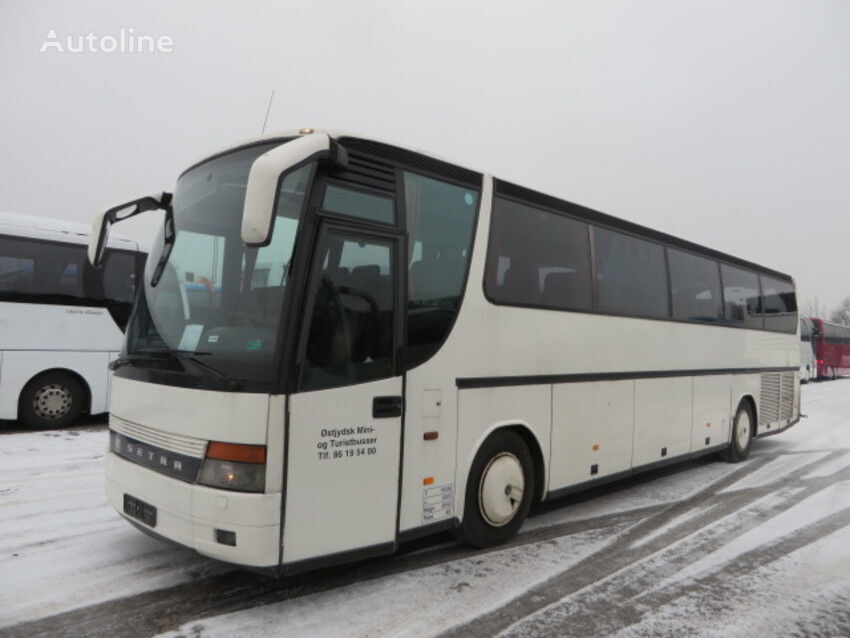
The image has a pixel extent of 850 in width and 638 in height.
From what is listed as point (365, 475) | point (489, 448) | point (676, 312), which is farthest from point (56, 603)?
point (676, 312)

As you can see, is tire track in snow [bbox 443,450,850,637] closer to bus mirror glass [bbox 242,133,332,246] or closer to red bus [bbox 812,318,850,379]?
bus mirror glass [bbox 242,133,332,246]

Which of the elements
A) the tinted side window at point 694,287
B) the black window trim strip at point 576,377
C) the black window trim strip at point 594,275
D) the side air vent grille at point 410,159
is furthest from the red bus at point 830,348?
the side air vent grille at point 410,159

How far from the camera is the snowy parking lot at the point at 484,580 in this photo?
3676 millimetres

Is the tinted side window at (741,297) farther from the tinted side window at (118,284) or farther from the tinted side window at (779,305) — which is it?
the tinted side window at (118,284)

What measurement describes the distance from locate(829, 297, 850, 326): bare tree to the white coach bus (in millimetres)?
111399

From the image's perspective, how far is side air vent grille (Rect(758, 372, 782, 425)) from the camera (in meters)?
10.1

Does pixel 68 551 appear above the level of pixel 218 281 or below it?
below

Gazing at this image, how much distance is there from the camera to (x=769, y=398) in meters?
10.4

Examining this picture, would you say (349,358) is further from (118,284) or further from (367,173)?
(118,284)

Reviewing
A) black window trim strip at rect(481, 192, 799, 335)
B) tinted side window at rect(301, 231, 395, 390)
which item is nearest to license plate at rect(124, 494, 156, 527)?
tinted side window at rect(301, 231, 395, 390)

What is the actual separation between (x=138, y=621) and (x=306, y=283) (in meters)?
2.20

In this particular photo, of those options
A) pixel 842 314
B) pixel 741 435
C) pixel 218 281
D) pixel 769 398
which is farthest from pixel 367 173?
pixel 842 314

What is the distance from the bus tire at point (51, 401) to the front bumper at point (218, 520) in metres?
7.57

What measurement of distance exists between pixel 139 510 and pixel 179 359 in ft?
3.60
